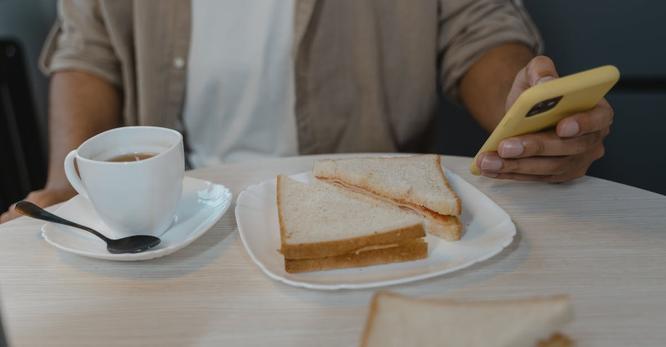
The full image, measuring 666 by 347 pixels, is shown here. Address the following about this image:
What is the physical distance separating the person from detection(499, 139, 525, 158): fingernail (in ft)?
1.39

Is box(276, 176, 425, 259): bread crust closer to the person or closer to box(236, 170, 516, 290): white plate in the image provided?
box(236, 170, 516, 290): white plate

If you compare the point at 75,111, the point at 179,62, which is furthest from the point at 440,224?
the point at 75,111

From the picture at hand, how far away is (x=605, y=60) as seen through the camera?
1677mm

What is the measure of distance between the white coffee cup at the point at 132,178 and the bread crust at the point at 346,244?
6.7 inches

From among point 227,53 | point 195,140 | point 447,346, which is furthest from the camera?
point 195,140

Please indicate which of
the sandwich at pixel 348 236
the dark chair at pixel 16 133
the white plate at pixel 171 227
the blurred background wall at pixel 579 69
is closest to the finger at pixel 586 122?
the sandwich at pixel 348 236

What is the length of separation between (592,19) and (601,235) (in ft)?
3.62

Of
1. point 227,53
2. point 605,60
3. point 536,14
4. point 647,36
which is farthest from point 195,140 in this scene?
point 647,36

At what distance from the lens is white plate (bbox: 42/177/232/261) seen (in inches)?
27.6

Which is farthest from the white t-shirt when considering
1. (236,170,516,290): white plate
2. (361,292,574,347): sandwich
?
(361,292,574,347): sandwich

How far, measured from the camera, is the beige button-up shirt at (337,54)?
1293mm

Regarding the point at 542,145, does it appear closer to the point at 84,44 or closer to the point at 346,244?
the point at 346,244

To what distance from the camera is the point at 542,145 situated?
2.64ft

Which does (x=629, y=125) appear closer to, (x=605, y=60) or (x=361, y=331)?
(x=605, y=60)
